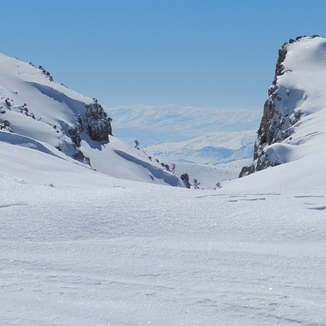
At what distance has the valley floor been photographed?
11.8 ft

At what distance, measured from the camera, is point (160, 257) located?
16.0 ft

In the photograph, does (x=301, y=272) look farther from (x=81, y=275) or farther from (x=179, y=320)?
(x=81, y=275)

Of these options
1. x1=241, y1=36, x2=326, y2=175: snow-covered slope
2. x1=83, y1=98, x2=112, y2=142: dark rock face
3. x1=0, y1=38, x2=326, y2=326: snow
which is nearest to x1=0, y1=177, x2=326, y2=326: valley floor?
x1=0, y1=38, x2=326, y2=326: snow

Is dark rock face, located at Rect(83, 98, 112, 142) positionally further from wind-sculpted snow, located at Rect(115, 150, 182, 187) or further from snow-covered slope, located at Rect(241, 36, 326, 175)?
snow-covered slope, located at Rect(241, 36, 326, 175)

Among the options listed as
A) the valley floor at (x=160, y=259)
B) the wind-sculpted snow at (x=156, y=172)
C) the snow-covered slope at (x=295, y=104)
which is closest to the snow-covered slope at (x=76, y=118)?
the wind-sculpted snow at (x=156, y=172)

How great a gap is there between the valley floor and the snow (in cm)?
1

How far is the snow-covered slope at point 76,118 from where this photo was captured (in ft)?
189

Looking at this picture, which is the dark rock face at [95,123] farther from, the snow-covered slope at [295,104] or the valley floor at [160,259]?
the valley floor at [160,259]

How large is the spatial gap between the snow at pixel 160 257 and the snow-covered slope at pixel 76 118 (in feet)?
141

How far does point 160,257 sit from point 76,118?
60652 millimetres

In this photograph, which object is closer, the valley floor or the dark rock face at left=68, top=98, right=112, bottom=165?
the valley floor

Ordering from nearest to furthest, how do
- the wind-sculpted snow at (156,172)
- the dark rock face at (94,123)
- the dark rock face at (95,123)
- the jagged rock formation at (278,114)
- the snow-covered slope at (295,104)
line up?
the snow-covered slope at (295,104) → the jagged rock formation at (278,114) → the wind-sculpted snow at (156,172) → the dark rock face at (94,123) → the dark rock face at (95,123)

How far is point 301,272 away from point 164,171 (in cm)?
5977

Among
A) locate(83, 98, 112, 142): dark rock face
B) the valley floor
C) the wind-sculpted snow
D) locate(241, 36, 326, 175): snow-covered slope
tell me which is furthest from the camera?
locate(83, 98, 112, 142): dark rock face
